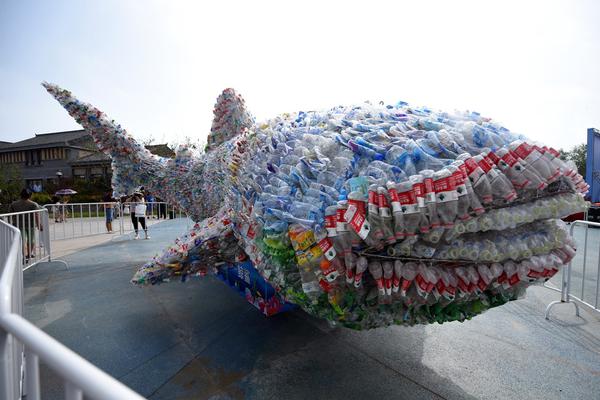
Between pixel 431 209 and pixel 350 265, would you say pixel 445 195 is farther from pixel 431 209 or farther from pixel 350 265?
pixel 350 265

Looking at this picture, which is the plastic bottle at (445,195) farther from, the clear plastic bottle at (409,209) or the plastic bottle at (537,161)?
the plastic bottle at (537,161)

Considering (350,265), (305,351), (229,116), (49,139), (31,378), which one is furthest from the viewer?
(49,139)

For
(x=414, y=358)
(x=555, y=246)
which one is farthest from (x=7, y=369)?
(x=414, y=358)

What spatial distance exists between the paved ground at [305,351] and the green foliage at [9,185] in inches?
803

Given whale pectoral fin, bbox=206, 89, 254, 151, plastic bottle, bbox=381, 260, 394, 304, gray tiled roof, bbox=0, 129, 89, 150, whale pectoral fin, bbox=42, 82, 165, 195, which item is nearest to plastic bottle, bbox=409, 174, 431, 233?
plastic bottle, bbox=381, 260, 394, 304

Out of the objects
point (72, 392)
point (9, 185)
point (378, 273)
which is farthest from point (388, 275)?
point (9, 185)

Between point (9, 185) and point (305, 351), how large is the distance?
26391 mm

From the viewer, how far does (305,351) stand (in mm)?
2537

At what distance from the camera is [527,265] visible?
4.77 ft

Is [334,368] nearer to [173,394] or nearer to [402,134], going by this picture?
[173,394]

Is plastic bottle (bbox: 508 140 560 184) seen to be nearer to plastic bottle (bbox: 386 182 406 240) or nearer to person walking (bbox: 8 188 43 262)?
plastic bottle (bbox: 386 182 406 240)

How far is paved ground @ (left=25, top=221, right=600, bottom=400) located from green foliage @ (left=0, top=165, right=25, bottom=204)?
20384mm

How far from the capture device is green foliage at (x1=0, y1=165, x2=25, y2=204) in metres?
19.2

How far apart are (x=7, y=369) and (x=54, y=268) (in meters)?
5.11
